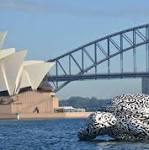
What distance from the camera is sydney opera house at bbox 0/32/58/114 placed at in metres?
83.4

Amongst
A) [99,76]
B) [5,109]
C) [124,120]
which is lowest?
[124,120]

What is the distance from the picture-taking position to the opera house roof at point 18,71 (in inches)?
3258

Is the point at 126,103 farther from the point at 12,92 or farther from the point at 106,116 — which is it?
the point at 12,92

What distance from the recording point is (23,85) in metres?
92.8

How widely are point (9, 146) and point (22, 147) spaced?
77 cm

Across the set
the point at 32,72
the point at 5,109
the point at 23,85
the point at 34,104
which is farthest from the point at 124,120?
the point at 34,104

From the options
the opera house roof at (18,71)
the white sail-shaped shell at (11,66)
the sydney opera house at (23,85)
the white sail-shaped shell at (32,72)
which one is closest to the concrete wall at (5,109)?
the sydney opera house at (23,85)

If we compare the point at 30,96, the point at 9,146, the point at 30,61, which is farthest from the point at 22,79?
the point at 9,146

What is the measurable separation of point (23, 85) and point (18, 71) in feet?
29.0

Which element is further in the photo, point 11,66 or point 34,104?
point 34,104

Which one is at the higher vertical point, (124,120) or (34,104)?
(34,104)

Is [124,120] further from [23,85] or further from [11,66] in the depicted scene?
[23,85]

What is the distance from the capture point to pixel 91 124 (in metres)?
26.0

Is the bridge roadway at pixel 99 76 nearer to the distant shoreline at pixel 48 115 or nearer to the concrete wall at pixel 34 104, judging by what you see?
the concrete wall at pixel 34 104
